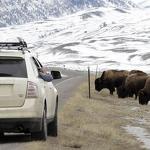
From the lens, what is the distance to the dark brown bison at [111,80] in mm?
46781

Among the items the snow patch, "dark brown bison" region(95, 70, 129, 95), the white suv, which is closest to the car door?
the white suv

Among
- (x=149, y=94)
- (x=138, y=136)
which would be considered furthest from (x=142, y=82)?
(x=138, y=136)

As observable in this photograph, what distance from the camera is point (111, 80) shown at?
155 feet

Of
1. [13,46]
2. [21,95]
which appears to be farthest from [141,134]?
[21,95]

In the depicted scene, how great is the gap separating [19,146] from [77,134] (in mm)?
3631

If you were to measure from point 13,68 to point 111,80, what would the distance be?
3509 centimetres

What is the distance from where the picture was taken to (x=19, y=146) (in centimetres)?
1198

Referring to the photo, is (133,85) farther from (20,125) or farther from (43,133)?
(20,125)

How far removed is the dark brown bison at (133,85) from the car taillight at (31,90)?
2759 centimetres

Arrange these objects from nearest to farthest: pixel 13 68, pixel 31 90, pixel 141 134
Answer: pixel 31 90
pixel 13 68
pixel 141 134

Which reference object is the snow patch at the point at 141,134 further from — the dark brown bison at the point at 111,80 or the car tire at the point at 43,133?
the dark brown bison at the point at 111,80

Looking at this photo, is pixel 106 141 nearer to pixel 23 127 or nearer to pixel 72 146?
pixel 72 146

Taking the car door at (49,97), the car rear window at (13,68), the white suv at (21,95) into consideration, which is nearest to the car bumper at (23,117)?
the white suv at (21,95)

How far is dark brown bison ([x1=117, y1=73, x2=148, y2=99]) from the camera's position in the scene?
39750mm
